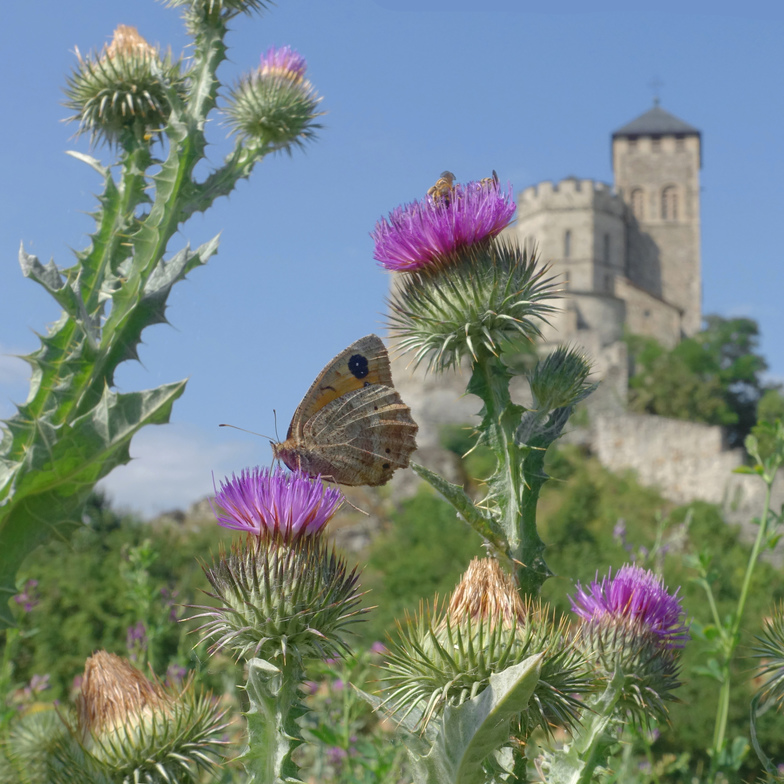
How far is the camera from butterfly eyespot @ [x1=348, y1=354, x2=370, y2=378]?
12.3 feet

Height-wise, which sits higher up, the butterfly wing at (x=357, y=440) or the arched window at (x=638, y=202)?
the arched window at (x=638, y=202)

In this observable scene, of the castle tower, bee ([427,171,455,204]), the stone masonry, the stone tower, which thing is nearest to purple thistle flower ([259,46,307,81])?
bee ([427,171,455,204])

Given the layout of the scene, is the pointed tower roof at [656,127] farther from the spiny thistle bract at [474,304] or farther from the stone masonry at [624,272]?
Result: the spiny thistle bract at [474,304]

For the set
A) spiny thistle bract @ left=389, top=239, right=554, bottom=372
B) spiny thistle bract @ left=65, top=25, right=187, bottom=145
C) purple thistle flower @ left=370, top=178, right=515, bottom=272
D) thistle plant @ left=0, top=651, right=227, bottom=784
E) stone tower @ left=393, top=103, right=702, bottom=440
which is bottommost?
thistle plant @ left=0, top=651, right=227, bottom=784

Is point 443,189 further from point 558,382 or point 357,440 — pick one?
point 357,440

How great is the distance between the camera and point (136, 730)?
116 inches

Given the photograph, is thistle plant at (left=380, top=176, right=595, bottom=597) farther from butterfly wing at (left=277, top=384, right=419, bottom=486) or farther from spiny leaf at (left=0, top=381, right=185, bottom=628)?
spiny leaf at (left=0, top=381, right=185, bottom=628)

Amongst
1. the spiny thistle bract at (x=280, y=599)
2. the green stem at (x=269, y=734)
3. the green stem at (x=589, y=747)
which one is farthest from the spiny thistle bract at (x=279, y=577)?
the green stem at (x=589, y=747)

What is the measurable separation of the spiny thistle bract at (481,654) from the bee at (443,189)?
1666 millimetres

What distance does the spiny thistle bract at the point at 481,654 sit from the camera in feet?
8.23

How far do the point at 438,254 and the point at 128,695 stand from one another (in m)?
2.08

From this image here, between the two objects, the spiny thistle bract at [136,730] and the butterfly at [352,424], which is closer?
the spiny thistle bract at [136,730]

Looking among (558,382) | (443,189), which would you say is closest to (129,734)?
(558,382)

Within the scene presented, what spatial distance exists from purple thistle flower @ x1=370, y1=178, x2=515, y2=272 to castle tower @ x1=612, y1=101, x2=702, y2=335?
247 feet
